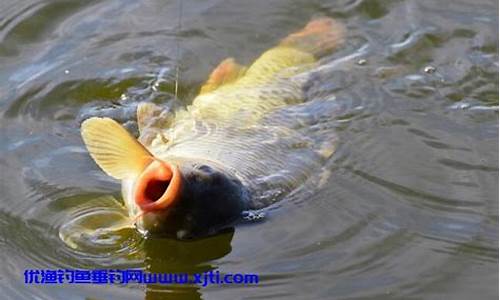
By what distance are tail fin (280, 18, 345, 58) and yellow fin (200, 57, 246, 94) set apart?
48 cm

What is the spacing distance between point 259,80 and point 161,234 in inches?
54.8

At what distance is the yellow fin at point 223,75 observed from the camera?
17.6 ft

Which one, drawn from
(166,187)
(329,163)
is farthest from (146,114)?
(166,187)

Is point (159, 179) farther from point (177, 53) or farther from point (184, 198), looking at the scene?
point (177, 53)

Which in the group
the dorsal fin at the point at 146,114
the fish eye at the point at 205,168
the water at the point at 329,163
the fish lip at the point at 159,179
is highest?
the fish lip at the point at 159,179

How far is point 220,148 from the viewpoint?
14.8 feet

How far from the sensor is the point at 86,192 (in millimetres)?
4566

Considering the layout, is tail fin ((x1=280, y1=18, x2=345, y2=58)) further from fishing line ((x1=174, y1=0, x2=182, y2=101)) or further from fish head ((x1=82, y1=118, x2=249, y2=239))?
fish head ((x1=82, y1=118, x2=249, y2=239))

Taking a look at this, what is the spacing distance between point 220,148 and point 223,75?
0.96m

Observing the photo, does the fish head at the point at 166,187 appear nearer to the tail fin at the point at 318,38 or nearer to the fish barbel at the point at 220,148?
the fish barbel at the point at 220,148

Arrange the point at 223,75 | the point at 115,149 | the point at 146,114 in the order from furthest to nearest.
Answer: the point at 223,75
the point at 146,114
the point at 115,149

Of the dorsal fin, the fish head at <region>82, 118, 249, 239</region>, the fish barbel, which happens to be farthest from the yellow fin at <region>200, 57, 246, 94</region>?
the fish head at <region>82, 118, 249, 239</region>

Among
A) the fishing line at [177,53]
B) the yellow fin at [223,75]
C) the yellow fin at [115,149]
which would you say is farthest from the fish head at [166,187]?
the fishing line at [177,53]

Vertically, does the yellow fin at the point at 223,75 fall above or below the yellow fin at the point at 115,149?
below
